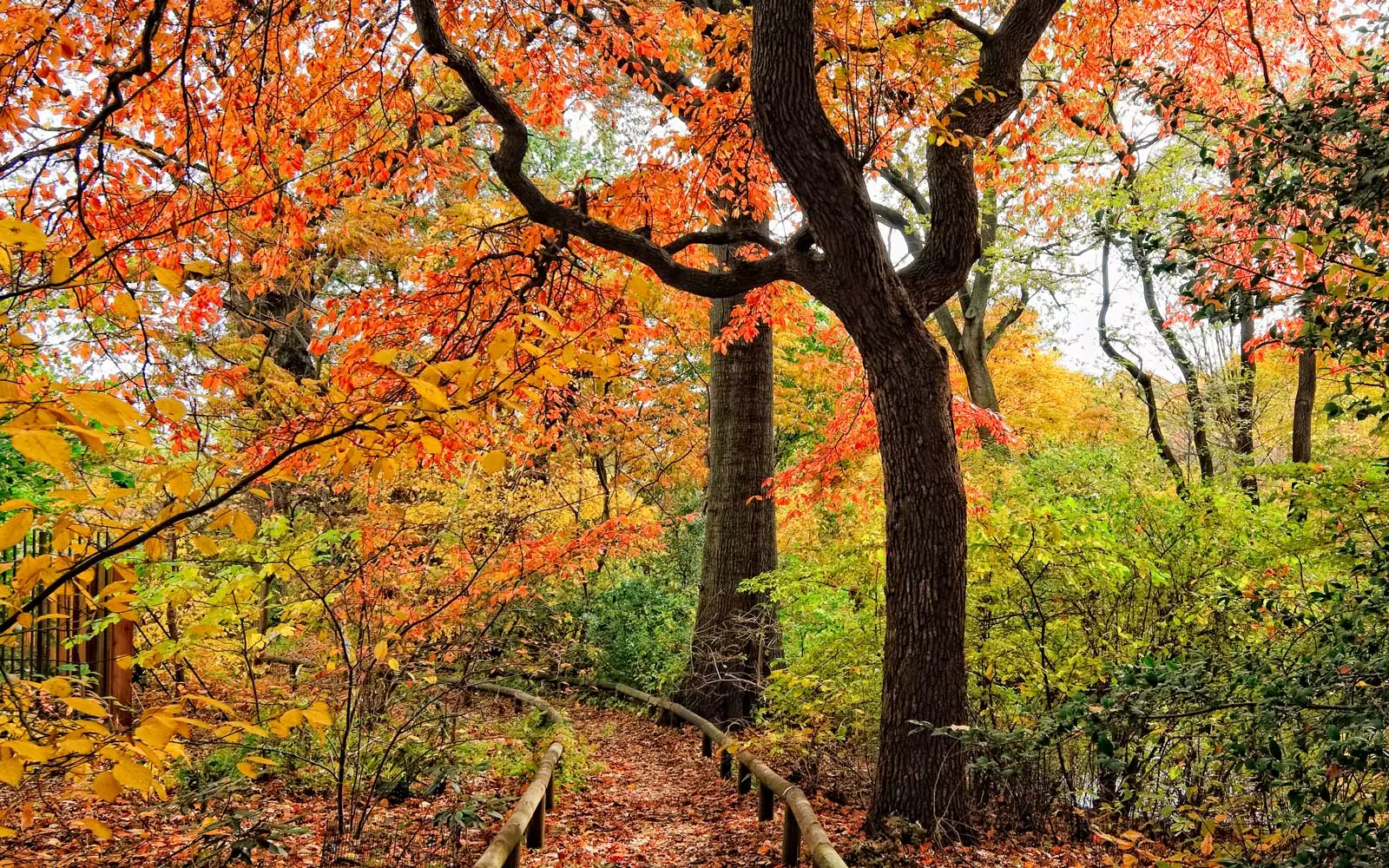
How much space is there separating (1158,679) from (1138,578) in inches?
121

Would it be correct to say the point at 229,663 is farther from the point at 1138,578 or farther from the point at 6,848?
the point at 1138,578

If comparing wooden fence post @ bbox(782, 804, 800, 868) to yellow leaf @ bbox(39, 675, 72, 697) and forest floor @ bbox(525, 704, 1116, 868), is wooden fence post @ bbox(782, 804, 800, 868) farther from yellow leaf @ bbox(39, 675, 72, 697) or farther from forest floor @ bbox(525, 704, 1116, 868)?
yellow leaf @ bbox(39, 675, 72, 697)

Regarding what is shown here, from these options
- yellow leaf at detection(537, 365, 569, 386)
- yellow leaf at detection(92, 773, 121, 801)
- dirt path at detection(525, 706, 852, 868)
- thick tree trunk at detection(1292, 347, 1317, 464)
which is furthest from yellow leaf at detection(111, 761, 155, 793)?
thick tree trunk at detection(1292, 347, 1317, 464)

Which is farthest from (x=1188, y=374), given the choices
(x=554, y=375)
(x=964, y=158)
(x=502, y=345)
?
(x=502, y=345)

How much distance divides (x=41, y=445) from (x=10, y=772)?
62 cm

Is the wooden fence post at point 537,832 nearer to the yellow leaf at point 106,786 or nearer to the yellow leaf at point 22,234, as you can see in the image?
the yellow leaf at point 106,786

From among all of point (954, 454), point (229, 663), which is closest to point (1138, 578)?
point (954, 454)

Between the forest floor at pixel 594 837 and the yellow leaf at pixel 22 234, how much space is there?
3.41 m

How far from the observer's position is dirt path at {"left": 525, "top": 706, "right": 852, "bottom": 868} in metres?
5.77

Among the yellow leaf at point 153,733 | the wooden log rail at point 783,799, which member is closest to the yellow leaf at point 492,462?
the yellow leaf at point 153,733

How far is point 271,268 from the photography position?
25.3 ft

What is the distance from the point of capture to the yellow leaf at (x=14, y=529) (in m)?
1.50

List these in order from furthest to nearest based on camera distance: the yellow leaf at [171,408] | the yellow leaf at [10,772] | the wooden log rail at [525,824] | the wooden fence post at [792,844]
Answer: the wooden fence post at [792,844] < the wooden log rail at [525,824] < the yellow leaf at [171,408] < the yellow leaf at [10,772]

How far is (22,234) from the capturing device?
1.54 meters
